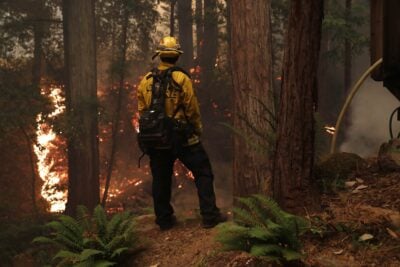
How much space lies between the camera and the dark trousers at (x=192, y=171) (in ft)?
18.9

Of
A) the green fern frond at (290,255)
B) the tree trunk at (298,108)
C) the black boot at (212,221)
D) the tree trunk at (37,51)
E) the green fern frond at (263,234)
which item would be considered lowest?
the black boot at (212,221)

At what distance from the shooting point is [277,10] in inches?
652

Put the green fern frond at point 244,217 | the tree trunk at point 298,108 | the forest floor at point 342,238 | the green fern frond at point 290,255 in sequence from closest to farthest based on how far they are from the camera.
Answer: the green fern frond at point 290,255, the forest floor at point 342,238, the green fern frond at point 244,217, the tree trunk at point 298,108

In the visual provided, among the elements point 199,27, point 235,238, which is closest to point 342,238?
point 235,238

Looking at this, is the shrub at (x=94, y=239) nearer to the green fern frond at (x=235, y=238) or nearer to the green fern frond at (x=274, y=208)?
the green fern frond at (x=235, y=238)

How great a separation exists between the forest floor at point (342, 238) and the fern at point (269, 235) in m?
0.17

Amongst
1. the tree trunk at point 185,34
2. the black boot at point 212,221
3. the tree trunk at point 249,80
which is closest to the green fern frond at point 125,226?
the black boot at point 212,221

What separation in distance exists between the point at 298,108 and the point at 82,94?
11923 millimetres

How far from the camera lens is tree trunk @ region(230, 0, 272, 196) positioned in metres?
7.89

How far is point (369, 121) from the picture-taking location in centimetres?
2059

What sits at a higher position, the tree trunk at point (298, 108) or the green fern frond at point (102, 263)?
the tree trunk at point (298, 108)

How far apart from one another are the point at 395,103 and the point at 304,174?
1836cm

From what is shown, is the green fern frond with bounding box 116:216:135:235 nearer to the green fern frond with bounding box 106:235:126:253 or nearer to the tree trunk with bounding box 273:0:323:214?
the green fern frond with bounding box 106:235:126:253

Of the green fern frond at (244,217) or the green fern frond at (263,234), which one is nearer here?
the green fern frond at (263,234)
